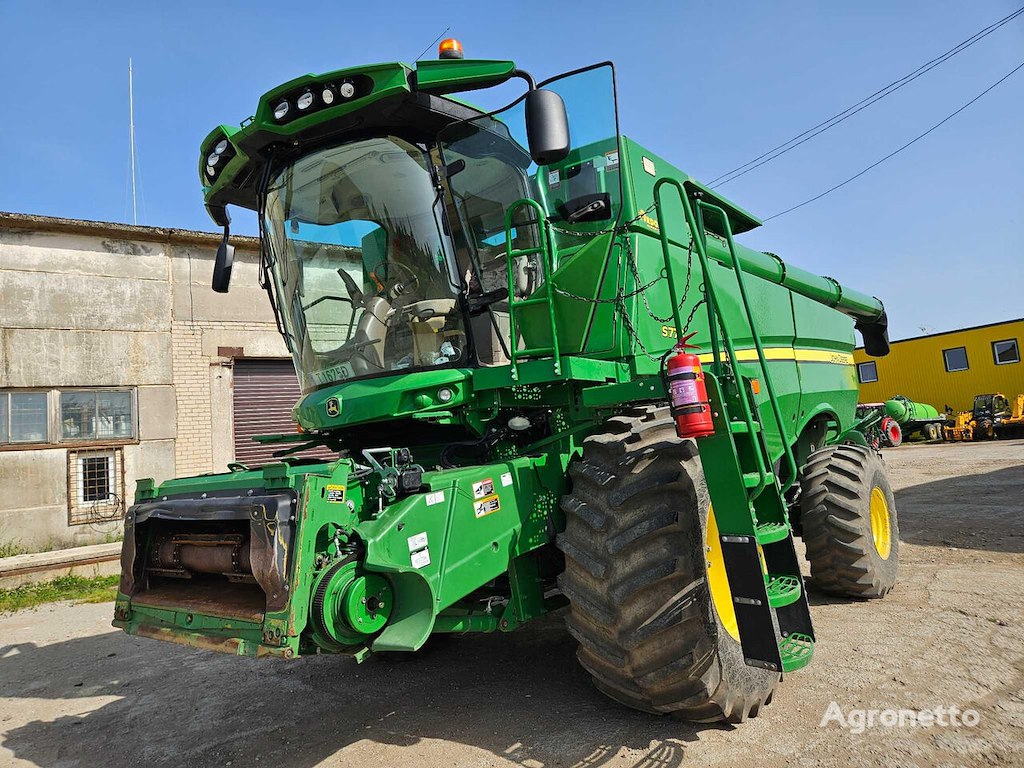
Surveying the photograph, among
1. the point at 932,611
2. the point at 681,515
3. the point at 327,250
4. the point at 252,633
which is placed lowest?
the point at 932,611

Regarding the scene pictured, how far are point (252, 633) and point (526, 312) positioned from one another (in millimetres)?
2053

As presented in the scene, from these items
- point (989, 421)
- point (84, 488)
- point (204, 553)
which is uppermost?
point (84, 488)

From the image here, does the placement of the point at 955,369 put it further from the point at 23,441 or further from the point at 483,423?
the point at 23,441

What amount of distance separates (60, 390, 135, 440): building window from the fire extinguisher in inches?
365

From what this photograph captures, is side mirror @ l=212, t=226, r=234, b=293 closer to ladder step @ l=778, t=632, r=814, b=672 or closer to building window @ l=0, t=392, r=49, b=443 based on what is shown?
ladder step @ l=778, t=632, r=814, b=672

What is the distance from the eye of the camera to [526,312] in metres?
3.70

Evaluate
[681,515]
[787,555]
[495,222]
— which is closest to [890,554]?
[787,555]

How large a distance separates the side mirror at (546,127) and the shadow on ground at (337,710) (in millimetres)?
2629

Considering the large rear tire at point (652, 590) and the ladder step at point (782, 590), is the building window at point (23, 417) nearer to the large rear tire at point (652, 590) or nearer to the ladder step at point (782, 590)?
the large rear tire at point (652, 590)

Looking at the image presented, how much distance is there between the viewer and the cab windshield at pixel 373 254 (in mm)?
3549

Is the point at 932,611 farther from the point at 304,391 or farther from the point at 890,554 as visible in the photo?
the point at 304,391

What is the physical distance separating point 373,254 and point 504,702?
251cm

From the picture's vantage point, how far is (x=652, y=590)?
2871 mm

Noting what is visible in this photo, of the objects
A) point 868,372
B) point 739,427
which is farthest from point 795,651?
point 868,372
